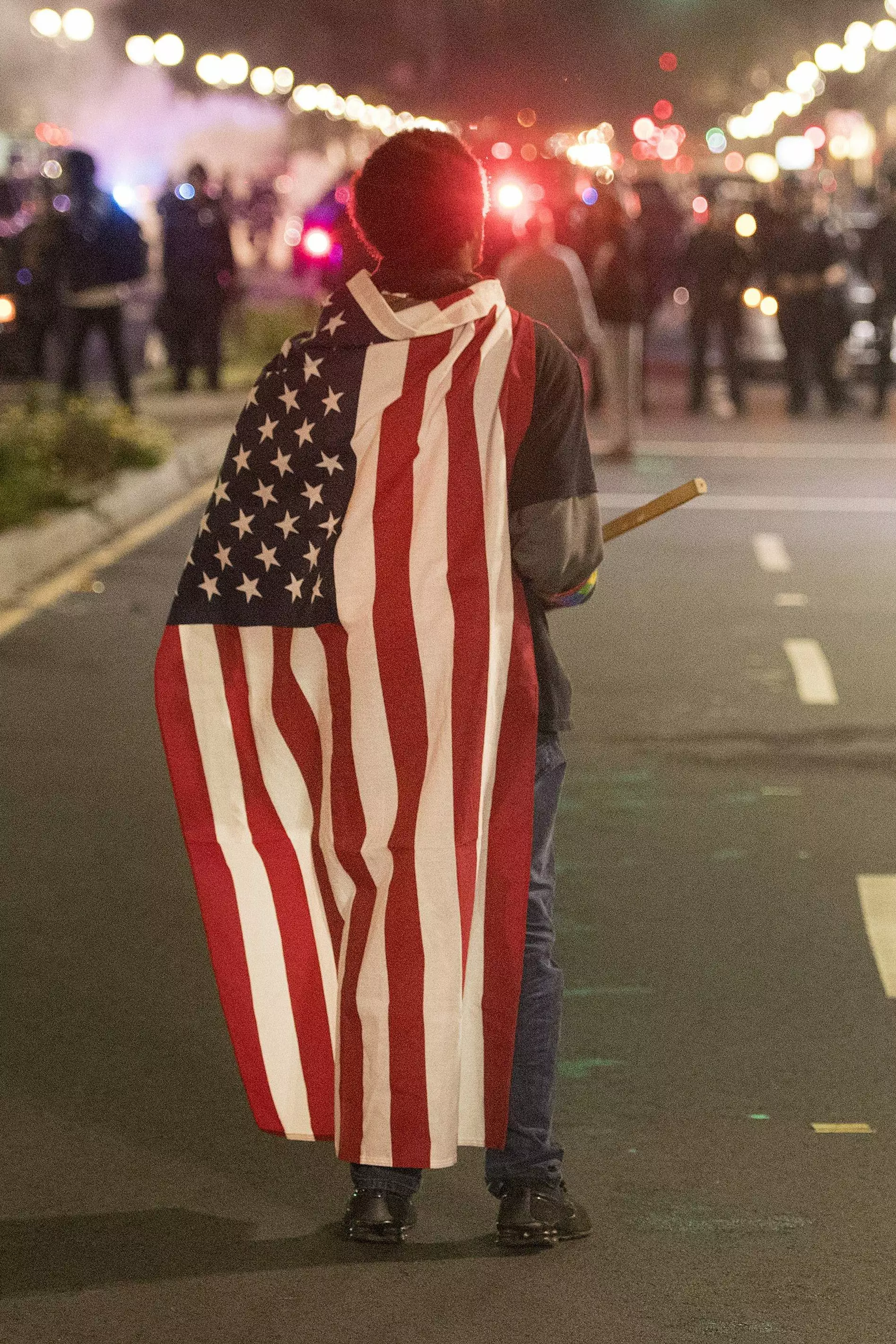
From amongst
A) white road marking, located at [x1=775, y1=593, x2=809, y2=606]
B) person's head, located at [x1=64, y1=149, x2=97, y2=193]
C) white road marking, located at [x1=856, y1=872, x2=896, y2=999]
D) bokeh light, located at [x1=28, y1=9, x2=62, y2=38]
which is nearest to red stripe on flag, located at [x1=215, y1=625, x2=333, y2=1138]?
white road marking, located at [x1=856, y1=872, x2=896, y2=999]

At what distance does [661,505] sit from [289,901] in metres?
0.97

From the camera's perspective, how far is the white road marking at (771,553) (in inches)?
460

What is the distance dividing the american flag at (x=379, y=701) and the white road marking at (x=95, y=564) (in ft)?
19.5

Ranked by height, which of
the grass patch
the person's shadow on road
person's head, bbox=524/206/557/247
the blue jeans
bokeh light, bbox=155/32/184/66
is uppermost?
bokeh light, bbox=155/32/184/66

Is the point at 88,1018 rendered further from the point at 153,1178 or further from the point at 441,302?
the point at 441,302

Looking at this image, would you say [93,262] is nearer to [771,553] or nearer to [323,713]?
[771,553]

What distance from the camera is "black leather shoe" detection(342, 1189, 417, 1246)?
392 cm

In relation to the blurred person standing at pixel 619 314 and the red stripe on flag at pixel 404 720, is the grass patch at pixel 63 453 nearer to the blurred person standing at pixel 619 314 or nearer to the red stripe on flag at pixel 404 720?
the blurred person standing at pixel 619 314

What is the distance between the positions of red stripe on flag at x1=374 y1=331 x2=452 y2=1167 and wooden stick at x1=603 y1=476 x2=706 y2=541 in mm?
413

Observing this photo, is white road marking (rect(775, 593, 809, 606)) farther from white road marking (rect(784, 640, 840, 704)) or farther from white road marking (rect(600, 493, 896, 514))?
white road marking (rect(600, 493, 896, 514))

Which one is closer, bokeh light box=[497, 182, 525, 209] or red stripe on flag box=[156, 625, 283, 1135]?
red stripe on flag box=[156, 625, 283, 1135]

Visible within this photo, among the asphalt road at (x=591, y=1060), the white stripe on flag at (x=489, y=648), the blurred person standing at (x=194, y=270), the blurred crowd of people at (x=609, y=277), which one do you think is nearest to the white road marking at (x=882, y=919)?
the asphalt road at (x=591, y=1060)

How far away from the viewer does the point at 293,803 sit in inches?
Result: 157

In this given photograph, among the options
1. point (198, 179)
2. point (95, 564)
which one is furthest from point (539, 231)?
point (198, 179)
